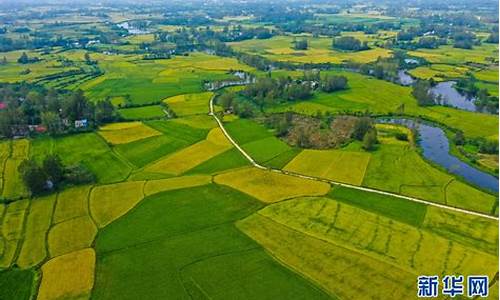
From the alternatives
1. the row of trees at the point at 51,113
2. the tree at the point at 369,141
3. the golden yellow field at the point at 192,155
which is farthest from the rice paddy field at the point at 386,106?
the row of trees at the point at 51,113

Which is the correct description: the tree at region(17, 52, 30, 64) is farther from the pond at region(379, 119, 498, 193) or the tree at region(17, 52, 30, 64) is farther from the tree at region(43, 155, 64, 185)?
the pond at region(379, 119, 498, 193)

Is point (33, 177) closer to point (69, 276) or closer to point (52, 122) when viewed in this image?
point (69, 276)

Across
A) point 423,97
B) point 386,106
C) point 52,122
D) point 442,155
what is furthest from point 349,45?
point 52,122

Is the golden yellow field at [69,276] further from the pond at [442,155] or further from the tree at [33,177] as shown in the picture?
the pond at [442,155]

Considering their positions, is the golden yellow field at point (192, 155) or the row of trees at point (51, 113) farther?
the row of trees at point (51, 113)

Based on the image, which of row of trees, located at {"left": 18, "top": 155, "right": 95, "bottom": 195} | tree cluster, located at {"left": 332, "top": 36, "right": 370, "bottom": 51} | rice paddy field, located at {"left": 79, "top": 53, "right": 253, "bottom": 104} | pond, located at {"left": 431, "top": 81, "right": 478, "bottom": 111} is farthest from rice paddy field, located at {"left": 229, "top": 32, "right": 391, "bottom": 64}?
row of trees, located at {"left": 18, "top": 155, "right": 95, "bottom": 195}

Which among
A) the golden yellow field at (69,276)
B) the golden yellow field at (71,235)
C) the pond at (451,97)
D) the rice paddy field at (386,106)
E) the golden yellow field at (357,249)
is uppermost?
the golden yellow field at (357,249)

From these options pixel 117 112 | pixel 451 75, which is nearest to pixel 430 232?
pixel 117 112
